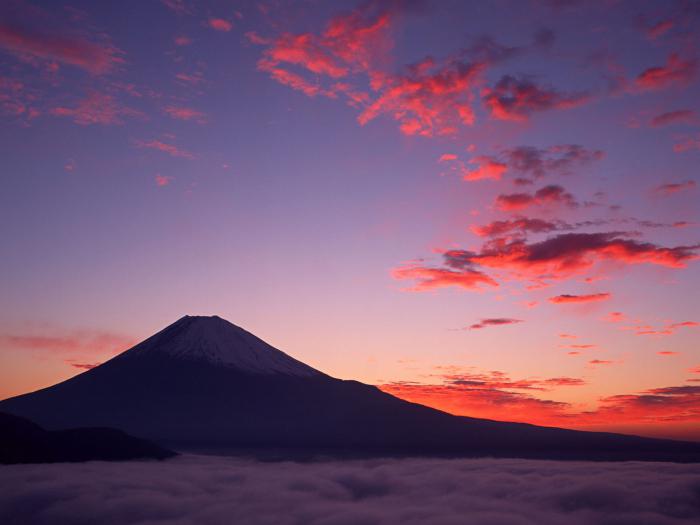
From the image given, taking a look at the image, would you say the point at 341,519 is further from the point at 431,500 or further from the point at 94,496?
the point at 94,496

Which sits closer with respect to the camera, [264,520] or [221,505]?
[264,520]

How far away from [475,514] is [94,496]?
8953 cm

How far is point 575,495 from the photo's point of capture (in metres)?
172

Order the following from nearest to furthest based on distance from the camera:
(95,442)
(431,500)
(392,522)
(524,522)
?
(524,522), (392,522), (431,500), (95,442)

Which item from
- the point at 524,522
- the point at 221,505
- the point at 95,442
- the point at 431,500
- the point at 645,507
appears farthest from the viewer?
the point at 95,442

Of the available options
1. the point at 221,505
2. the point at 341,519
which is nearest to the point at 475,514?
the point at 341,519

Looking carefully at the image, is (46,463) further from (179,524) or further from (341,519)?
(341,519)

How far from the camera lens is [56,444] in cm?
17788

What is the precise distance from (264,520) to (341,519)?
17.4 metres

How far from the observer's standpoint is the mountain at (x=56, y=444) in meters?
166

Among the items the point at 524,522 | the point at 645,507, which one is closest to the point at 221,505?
the point at 524,522

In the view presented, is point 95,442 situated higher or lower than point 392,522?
higher

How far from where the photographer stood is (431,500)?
178 metres

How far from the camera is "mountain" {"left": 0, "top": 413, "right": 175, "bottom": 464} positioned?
166 meters
